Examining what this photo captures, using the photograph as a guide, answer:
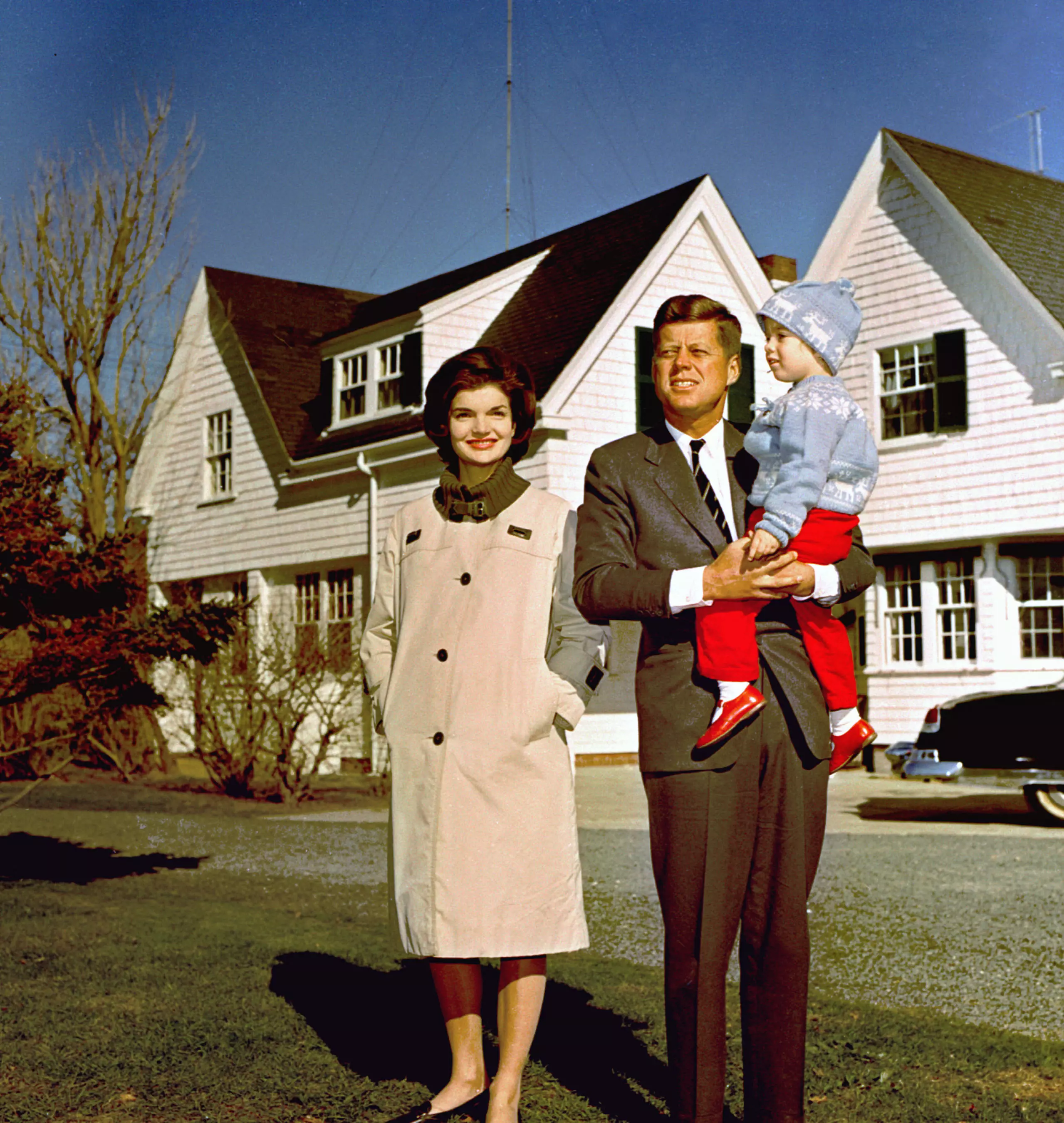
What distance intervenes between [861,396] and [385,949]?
14.9 meters

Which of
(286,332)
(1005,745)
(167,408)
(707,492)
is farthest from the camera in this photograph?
(167,408)

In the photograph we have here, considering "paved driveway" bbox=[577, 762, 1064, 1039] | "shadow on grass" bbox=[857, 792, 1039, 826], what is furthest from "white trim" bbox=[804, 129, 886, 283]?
"paved driveway" bbox=[577, 762, 1064, 1039]

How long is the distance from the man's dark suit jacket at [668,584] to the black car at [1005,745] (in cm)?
931

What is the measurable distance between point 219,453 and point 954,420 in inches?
483

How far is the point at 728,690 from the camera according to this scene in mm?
3180

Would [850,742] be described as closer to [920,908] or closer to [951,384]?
[920,908]

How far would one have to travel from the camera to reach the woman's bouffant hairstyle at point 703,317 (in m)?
3.40

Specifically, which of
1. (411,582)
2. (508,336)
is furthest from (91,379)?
(411,582)

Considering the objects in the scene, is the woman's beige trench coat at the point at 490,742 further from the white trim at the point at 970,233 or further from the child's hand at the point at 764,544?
the white trim at the point at 970,233

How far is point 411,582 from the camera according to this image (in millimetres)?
4062

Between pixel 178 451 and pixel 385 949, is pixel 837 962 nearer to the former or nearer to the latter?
pixel 385 949

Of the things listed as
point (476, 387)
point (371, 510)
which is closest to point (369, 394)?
point (371, 510)

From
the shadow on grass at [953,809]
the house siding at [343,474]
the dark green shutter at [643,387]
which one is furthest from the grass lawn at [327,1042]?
the dark green shutter at [643,387]

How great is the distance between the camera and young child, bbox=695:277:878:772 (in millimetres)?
2979
